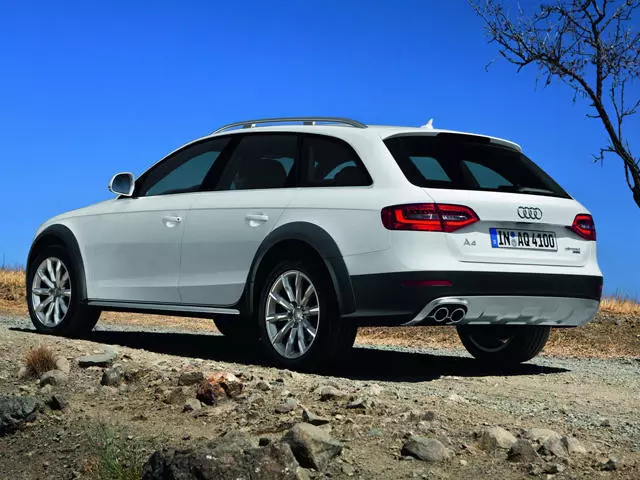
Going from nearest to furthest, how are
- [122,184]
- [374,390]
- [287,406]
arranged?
[287,406] < [374,390] < [122,184]

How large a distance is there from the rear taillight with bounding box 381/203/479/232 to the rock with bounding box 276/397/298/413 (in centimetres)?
162

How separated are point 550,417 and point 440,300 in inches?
45.7

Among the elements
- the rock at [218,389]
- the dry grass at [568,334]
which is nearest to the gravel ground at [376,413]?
the rock at [218,389]

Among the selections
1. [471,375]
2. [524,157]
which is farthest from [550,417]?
[524,157]

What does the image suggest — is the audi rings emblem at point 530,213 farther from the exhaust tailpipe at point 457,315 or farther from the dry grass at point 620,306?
the dry grass at point 620,306

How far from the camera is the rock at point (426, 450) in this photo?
5.35 meters

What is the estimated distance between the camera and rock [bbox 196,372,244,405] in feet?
21.3

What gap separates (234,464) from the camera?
5.10 meters

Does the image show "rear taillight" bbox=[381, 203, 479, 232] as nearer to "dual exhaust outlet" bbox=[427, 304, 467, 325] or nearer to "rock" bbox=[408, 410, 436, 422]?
"dual exhaust outlet" bbox=[427, 304, 467, 325]

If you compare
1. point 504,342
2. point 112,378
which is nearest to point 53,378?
point 112,378

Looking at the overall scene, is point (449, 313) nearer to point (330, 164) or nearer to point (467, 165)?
point (467, 165)

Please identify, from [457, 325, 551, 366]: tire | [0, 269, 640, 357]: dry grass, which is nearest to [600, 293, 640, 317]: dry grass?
[0, 269, 640, 357]: dry grass

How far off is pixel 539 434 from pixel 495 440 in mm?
322

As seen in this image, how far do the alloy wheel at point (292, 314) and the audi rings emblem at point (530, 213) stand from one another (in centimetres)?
168
